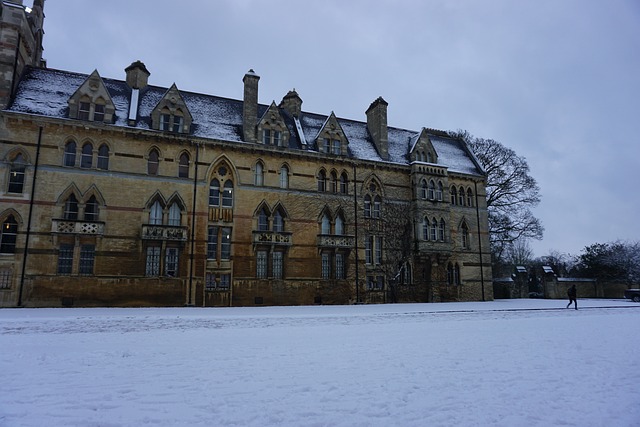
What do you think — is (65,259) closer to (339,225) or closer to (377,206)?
(339,225)

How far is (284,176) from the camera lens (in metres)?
32.8

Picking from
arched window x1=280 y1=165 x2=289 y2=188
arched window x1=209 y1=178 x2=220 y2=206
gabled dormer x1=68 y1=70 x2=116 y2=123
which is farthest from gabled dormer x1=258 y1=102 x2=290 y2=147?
gabled dormer x1=68 y1=70 x2=116 y2=123

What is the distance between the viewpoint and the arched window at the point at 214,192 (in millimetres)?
30312

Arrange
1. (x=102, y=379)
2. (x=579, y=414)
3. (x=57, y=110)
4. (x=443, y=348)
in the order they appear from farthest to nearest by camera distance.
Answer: (x=57, y=110)
(x=443, y=348)
(x=102, y=379)
(x=579, y=414)

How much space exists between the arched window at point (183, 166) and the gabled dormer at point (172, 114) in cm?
181

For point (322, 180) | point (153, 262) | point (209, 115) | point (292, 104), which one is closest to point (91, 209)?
point (153, 262)

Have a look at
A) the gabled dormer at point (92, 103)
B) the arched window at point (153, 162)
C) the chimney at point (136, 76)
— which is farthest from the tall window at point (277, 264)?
the chimney at point (136, 76)

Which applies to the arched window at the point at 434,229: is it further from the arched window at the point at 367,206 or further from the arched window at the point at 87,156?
the arched window at the point at 87,156

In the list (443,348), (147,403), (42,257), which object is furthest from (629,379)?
(42,257)

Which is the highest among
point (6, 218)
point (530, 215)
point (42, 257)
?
point (530, 215)

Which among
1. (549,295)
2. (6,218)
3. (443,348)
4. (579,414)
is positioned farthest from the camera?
(549,295)

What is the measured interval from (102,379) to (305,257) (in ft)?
81.5

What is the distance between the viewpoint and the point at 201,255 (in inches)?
1152

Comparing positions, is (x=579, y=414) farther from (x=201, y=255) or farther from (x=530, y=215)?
(x=530, y=215)
